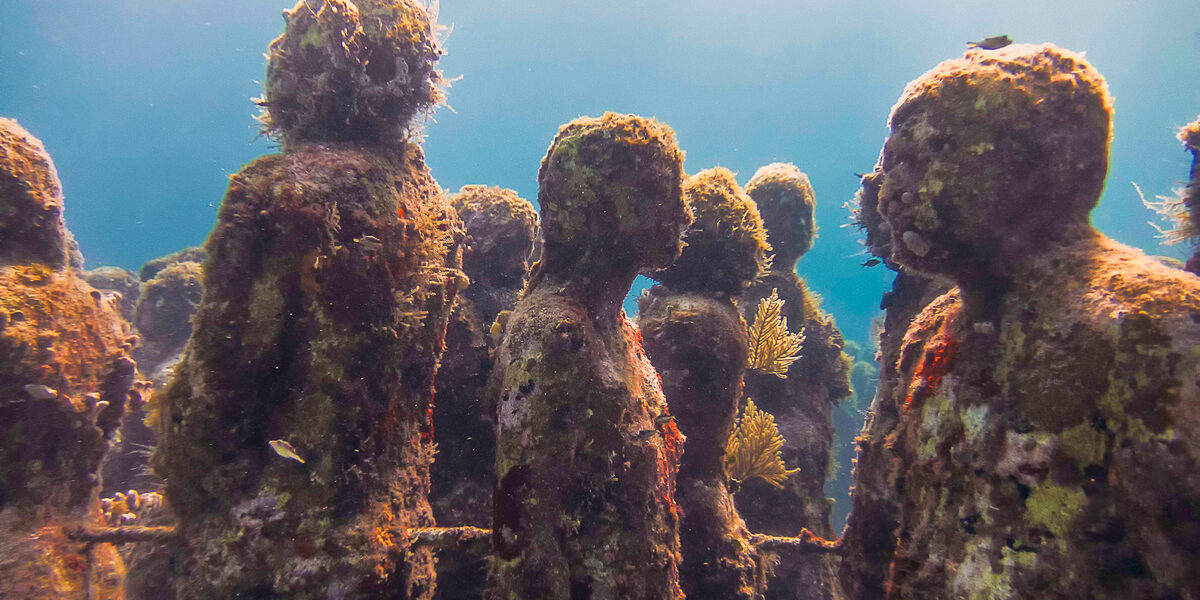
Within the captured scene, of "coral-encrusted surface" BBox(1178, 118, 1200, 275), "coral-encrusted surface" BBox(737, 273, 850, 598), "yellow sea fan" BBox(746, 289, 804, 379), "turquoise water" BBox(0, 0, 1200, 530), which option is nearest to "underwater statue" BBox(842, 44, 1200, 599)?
"coral-encrusted surface" BBox(1178, 118, 1200, 275)

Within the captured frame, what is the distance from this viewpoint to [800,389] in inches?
340

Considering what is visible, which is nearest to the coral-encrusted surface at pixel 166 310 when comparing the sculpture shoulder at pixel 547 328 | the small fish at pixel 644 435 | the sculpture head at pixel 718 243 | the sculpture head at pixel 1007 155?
the sculpture shoulder at pixel 547 328

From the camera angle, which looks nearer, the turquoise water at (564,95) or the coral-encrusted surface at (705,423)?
the coral-encrusted surface at (705,423)

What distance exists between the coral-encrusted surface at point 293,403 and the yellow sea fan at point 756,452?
4.22m

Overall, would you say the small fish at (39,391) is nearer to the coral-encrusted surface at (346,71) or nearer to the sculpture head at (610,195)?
the coral-encrusted surface at (346,71)

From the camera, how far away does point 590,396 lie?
3.85 meters

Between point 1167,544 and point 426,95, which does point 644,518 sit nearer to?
point 1167,544

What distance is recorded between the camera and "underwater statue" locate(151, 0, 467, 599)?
10.3ft

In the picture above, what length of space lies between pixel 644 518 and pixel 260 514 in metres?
2.65

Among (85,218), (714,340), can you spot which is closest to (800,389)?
(714,340)

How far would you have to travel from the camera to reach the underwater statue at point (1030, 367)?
2369 mm

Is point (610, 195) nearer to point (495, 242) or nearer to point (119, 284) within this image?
point (495, 242)

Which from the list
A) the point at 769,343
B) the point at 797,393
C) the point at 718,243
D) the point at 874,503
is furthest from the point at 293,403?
the point at 797,393

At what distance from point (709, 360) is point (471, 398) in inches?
110
